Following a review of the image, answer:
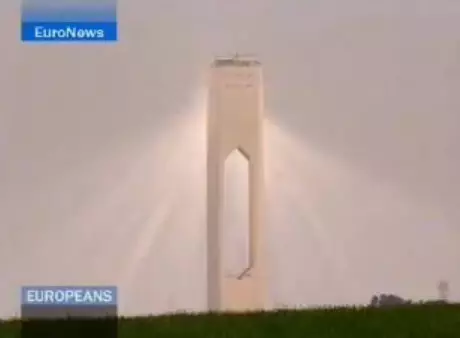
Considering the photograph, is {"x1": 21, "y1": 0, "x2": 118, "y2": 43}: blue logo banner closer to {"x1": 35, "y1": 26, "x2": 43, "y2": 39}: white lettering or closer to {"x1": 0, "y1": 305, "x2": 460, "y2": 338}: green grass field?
{"x1": 35, "y1": 26, "x2": 43, "y2": 39}: white lettering

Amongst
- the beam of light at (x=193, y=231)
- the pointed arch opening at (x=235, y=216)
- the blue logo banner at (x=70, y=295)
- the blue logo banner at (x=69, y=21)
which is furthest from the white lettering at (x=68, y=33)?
the blue logo banner at (x=70, y=295)

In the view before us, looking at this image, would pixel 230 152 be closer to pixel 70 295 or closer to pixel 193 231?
pixel 193 231

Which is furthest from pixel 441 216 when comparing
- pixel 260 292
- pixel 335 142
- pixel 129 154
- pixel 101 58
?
pixel 101 58

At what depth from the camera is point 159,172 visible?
1845 mm

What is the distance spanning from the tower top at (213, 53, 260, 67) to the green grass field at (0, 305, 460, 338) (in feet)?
1.85

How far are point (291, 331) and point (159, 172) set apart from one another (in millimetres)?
606

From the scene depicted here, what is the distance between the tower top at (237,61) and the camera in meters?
1.78

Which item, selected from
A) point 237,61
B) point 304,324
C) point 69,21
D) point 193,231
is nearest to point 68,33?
point 69,21

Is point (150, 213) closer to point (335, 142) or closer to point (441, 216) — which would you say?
point (335, 142)

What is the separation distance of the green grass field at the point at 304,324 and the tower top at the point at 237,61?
0.56m

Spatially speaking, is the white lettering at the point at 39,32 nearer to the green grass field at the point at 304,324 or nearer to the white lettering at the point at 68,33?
the white lettering at the point at 68,33

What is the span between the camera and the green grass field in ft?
4.43

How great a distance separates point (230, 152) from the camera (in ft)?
5.81

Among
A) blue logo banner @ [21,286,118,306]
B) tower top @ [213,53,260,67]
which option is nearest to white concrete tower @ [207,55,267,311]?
tower top @ [213,53,260,67]
